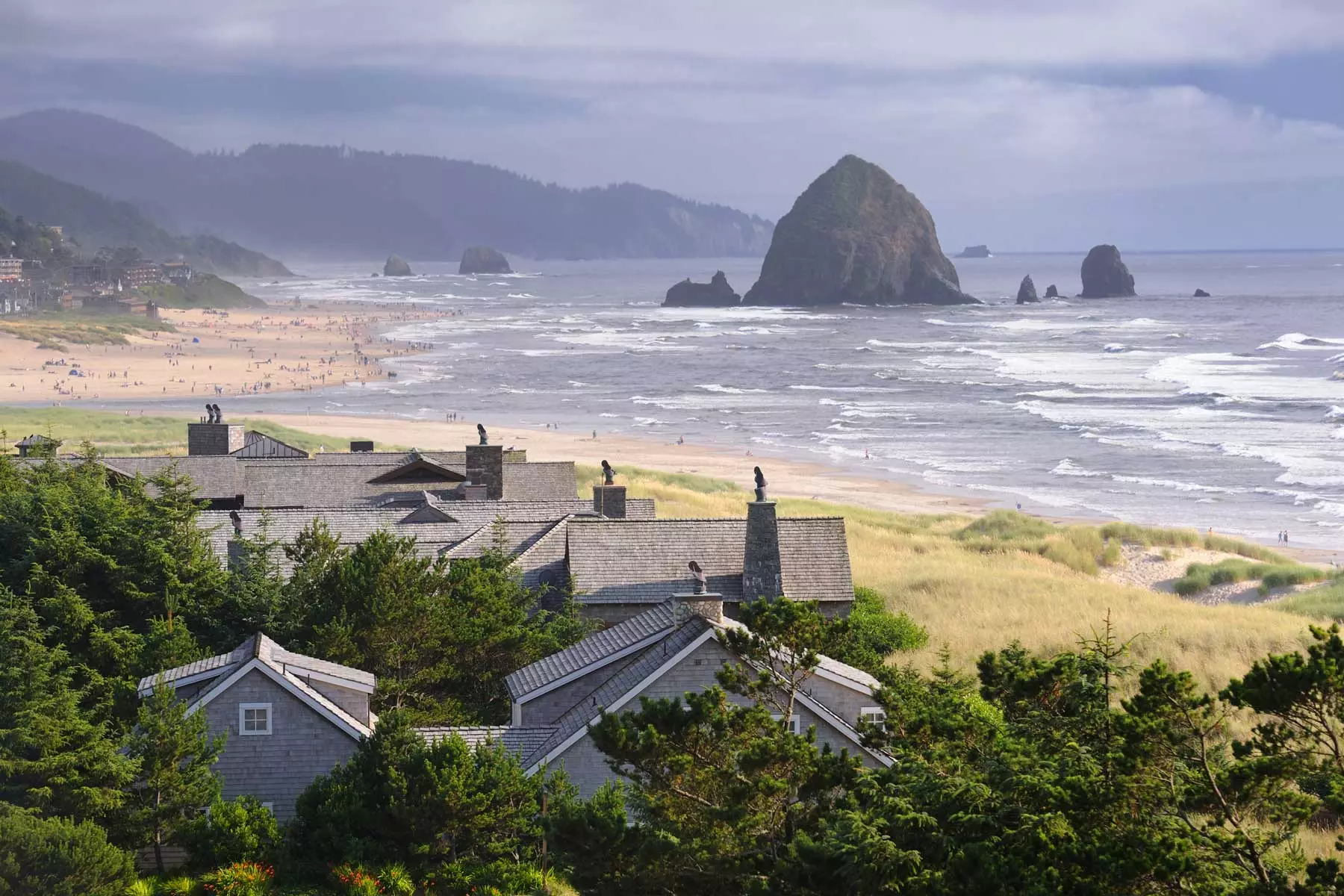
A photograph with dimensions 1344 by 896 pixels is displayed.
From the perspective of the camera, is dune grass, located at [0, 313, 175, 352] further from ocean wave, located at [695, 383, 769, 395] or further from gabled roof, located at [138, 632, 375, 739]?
gabled roof, located at [138, 632, 375, 739]

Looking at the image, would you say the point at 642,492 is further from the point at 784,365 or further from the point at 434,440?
the point at 784,365

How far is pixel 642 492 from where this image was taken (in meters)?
58.0

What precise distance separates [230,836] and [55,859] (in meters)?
2.05

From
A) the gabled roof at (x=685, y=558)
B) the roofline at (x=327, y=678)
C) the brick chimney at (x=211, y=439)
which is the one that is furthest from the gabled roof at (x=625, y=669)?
the brick chimney at (x=211, y=439)

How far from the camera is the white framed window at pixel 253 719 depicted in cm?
2017

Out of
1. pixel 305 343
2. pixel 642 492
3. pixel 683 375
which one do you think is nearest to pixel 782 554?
pixel 642 492

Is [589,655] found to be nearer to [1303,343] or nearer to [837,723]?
[837,723]

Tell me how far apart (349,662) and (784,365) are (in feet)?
359

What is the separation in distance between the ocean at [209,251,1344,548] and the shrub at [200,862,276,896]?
4617 cm

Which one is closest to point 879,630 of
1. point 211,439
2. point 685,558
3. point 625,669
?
point 685,558

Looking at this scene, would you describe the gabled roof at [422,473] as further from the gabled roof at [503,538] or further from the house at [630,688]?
the house at [630,688]

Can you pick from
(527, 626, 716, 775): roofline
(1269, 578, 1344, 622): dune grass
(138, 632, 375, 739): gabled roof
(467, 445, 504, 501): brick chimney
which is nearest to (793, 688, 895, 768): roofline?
(527, 626, 716, 775): roofline

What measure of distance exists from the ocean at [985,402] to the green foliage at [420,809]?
145 ft

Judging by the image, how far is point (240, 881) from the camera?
57.9 ft
